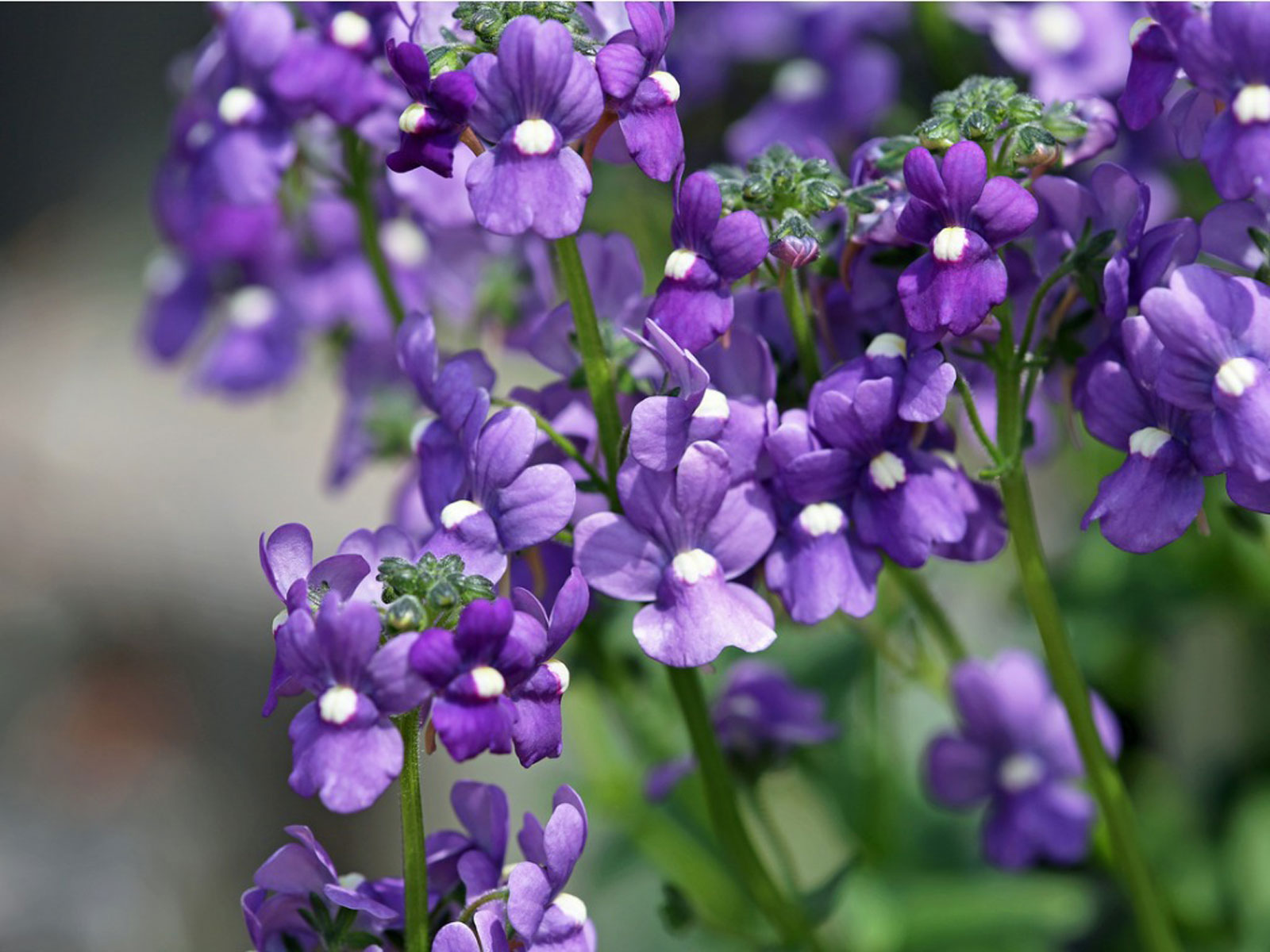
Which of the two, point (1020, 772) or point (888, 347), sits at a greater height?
Result: point (888, 347)

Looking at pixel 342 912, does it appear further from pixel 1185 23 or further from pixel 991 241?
pixel 1185 23

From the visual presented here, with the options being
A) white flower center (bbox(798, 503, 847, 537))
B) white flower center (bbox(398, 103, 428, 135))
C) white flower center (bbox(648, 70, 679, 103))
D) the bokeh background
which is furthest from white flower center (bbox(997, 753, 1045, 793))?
white flower center (bbox(398, 103, 428, 135))

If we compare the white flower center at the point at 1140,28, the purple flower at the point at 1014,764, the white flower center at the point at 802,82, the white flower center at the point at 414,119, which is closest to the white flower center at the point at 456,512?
the white flower center at the point at 414,119

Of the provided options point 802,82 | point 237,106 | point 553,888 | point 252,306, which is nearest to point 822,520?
point 553,888

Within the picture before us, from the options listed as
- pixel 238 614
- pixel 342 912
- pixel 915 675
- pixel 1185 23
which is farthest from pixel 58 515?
pixel 1185 23

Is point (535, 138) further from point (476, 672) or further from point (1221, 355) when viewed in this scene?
point (1221, 355)

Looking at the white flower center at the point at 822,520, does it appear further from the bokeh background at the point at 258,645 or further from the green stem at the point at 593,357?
the bokeh background at the point at 258,645
